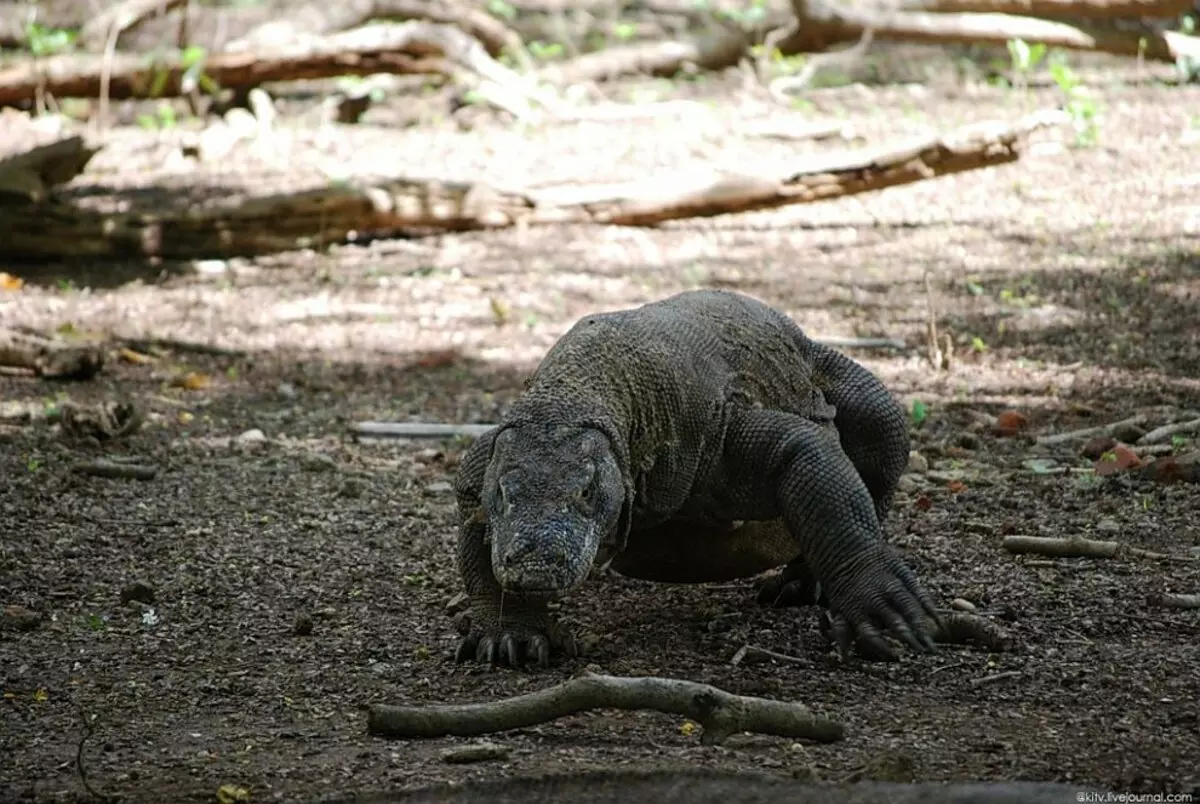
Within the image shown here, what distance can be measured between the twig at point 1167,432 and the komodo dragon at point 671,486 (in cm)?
175

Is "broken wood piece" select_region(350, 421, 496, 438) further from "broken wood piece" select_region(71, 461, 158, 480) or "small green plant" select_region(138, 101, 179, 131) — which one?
"small green plant" select_region(138, 101, 179, 131)

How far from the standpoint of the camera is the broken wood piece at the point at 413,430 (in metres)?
6.58

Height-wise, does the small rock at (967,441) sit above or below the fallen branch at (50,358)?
above

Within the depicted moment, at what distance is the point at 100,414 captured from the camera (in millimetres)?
6328

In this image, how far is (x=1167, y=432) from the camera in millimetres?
6000

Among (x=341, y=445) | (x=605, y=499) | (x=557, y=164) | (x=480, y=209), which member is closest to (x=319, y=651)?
(x=605, y=499)

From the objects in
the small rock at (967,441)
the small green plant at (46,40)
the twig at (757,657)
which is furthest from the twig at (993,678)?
the small green plant at (46,40)

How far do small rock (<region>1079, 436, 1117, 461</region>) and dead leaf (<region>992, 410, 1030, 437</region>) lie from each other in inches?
15.5

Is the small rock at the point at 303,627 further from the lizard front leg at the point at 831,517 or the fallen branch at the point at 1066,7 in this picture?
the fallen branch at the point at 1066,7

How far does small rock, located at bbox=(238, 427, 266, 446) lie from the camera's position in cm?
654

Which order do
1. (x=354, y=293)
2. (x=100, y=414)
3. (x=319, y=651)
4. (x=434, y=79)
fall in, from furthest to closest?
(x=434, y=79) < (x=354, y=293) < (x=100, y=414) < (x=319, y=651)

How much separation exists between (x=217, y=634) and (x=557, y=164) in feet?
24.0

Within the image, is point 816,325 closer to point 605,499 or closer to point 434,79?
point 605,499

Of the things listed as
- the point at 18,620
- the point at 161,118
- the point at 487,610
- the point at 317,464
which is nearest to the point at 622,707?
the point at 487,610
